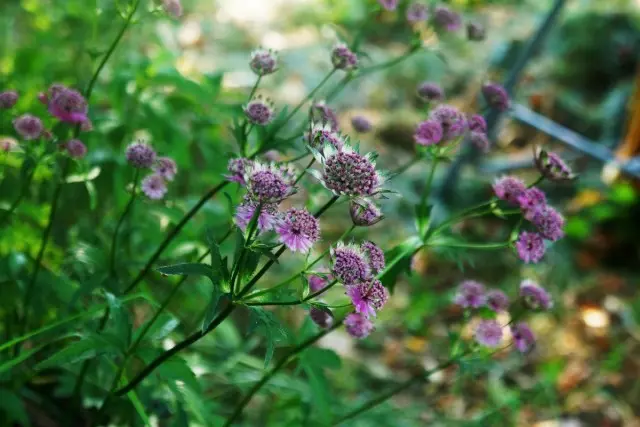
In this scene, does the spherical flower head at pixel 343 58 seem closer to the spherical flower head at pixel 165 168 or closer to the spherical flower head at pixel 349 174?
the spherical flower head at pixel 165 168

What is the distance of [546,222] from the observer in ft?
4.22

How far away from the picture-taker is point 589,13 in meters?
4.61

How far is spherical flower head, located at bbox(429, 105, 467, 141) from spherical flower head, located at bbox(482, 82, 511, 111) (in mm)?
206

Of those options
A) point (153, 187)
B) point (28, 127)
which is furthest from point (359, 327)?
point (28, 127)

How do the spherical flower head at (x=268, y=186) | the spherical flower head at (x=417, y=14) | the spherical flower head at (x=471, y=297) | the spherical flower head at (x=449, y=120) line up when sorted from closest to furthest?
the spherical flower head at (x=268, y=186), the spherical flower head at (x=449, y=120), the spherical flower head at (x=471, y=297), the spherical flower head at (x=417, y=14)

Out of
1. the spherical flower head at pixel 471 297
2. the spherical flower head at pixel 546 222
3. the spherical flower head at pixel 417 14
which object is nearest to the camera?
the spherical flower head at pixel 546 222

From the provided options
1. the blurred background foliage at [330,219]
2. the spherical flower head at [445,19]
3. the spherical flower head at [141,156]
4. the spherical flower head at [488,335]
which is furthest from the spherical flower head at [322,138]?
the spherical flower head at [445,19]

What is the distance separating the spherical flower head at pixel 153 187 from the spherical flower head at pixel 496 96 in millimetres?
768

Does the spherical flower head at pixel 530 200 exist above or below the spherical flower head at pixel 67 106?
above

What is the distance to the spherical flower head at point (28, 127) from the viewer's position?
1.31 meters

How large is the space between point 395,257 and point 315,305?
15.6 inches

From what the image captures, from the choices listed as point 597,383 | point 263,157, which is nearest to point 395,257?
point 263,157

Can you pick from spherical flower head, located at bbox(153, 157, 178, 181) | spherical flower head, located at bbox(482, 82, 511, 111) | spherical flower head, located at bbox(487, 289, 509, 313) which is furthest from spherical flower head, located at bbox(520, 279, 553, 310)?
spherical flower head, located at bbox(153, 157, 178, 181)

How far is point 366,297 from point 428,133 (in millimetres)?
474
